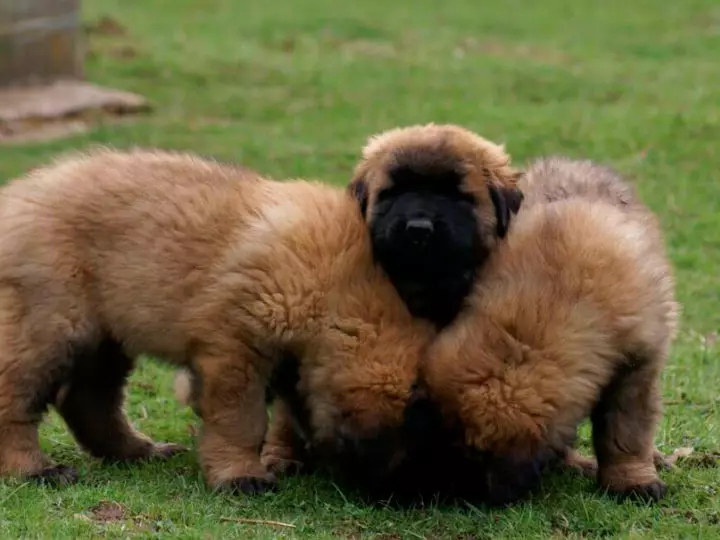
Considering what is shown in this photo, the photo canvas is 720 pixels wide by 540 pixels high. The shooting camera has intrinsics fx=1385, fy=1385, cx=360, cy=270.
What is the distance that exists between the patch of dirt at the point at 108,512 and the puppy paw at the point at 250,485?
44cm

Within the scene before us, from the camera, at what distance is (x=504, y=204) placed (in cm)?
560

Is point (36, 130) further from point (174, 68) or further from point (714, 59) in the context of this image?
point (714, 59)

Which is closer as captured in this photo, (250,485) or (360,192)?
(250,485)

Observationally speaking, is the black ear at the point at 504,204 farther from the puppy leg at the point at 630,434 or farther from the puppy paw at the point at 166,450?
the puppy paw at the point at 166,450

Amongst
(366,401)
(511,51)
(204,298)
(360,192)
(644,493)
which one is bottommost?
(511,51)

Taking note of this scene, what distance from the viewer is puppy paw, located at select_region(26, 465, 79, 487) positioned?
212 inches

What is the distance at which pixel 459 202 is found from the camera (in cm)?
553

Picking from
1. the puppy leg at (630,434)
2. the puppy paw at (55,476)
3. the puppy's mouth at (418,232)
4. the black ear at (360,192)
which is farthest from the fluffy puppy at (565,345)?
the puppy paw at (55,476)

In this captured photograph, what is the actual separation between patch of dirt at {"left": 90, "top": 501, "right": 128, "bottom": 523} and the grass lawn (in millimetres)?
11

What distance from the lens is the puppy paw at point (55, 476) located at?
5387 mm

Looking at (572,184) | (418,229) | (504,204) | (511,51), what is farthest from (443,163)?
(511,51)

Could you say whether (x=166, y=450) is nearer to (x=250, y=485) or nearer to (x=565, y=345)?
(x=250, y=485)

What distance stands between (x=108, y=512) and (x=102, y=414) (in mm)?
1063

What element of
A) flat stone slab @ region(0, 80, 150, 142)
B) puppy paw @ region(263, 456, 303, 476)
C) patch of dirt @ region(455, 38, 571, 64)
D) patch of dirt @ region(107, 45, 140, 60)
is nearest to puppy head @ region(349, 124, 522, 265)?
puppy paw @ region(263, 456, 303, 476)
